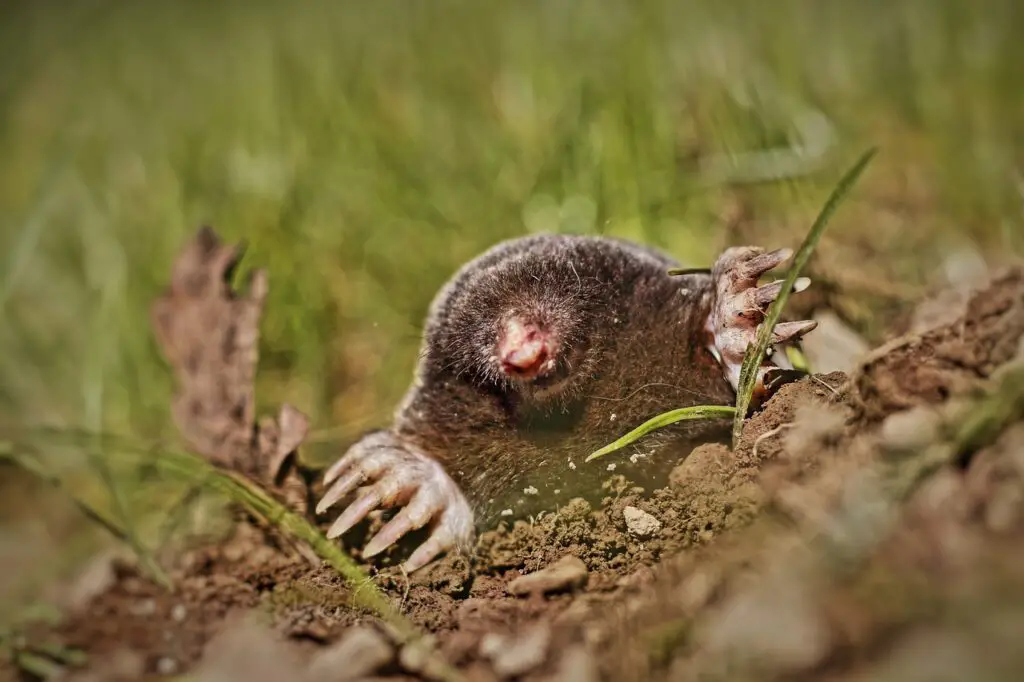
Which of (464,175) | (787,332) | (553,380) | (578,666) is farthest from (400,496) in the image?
(464,175)

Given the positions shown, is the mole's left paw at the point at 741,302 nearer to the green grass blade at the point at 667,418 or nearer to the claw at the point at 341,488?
the green grass blade at the point at 667,418

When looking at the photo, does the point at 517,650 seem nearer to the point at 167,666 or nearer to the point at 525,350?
the point at 525,350

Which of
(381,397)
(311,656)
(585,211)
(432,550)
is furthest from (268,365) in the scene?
(311,656)

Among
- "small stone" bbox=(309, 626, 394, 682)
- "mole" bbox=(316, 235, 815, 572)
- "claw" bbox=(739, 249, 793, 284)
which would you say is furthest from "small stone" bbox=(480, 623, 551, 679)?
"claw" bbox=(739, 249, 793, 284)

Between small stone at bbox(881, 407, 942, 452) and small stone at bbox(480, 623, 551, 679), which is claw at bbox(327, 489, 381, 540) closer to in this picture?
small stone at bbox(480, 623, 551, 679)

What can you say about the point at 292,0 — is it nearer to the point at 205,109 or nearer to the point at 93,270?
the point at 205,109
